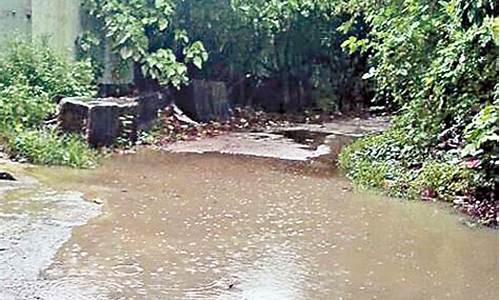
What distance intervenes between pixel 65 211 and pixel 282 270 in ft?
5.23

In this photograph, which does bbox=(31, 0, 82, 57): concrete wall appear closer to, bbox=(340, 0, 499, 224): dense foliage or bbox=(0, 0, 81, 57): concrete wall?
bbox=(0, 0, 81, 57): concrete wall

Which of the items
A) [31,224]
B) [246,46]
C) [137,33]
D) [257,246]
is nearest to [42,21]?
[137,33]

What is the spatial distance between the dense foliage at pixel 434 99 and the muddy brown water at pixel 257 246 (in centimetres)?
32

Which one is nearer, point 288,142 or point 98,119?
point 98,119

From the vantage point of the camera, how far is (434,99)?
6.14 metres

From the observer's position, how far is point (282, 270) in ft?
12.6

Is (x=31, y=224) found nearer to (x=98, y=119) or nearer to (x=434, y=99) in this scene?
(x=434, y=99)

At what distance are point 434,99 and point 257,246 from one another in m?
2.42

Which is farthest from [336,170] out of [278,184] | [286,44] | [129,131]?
[286,44]

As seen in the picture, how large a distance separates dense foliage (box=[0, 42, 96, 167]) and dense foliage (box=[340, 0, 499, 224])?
244 centimetres

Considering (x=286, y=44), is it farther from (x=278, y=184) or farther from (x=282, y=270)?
(x=282, y=270)

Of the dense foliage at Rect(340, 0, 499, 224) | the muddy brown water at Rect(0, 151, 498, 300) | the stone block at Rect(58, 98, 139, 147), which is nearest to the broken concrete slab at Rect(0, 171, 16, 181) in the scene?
the muddy brown water at Rect(0, 151, 498, 300)

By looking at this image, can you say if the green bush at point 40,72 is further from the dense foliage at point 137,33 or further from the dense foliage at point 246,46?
the dense foliage at point 246,46

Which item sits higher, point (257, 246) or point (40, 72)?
point (40, 72)
